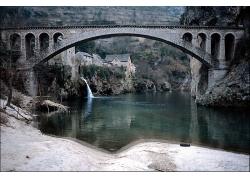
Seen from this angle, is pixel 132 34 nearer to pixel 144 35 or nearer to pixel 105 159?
pixel 144 35

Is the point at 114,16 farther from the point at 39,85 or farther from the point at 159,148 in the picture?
the point at 159,148

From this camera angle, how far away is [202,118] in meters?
18.5

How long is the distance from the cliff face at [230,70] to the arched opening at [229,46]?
1205mm

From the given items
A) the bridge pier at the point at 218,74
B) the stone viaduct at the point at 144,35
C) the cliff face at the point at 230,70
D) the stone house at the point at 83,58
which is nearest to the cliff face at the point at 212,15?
the cliff face at the point at 230,70

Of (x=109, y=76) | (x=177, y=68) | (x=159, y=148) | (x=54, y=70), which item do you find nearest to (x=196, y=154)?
(x=159, y=148)

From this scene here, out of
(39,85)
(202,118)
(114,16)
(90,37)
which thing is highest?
(114,16)

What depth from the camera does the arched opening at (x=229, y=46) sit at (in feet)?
90.0

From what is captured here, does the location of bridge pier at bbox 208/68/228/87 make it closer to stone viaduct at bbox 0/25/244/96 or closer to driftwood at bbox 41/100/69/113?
stone viaduct at bbox 0/25/244/96

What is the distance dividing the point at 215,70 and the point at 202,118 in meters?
11.2

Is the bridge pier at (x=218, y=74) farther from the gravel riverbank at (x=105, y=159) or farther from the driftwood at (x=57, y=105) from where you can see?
the gravel riverbank at (x=105, y=159)

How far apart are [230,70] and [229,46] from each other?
133 inches

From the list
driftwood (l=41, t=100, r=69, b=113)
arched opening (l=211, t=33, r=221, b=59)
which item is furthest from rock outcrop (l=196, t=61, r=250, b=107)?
driftwood (l=41, t=100, r=69, b=113)

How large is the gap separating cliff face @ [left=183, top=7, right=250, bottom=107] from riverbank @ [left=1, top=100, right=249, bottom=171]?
46.1 ft

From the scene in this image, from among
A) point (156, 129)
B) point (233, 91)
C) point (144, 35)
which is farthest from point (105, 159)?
point (144, 35)
